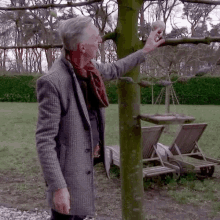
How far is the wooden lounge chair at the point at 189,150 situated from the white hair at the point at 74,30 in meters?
3.83

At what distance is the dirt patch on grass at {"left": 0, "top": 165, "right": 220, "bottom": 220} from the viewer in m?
3.88

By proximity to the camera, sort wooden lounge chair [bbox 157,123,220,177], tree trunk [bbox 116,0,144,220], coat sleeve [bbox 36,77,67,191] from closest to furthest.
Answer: coat sleeve [bbox 36,77,67,191]
tree trunk [bbox 116,0,144,220]
wooden lounge chair [bbox 157,123,220,177]

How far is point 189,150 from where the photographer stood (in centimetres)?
586

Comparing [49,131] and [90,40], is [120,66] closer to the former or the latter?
[90,40]

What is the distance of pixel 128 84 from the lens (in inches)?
96.3

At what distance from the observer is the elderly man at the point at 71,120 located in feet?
5.89

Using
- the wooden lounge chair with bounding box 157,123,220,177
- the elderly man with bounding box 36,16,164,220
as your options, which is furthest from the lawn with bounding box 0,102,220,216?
the elderly man with bounding box 36,16,164,220

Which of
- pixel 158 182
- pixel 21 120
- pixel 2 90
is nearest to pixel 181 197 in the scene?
pixel 158 182

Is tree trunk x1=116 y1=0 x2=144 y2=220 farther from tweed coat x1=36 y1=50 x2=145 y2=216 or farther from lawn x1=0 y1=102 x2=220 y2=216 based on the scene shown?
tweed coat x1=36 y1=50 x2=145 y2=216

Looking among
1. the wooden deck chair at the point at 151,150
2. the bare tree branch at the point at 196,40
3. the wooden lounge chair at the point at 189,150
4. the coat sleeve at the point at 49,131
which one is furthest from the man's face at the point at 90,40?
the wooden lounge chair at the point at 189,150

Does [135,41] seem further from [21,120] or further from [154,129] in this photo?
[21,120]

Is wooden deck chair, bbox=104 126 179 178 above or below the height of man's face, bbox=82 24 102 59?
below

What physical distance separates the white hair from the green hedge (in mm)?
18192

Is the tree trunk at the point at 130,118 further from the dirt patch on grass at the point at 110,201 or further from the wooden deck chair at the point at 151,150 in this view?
the wooden deck chair at the point at 151,150
